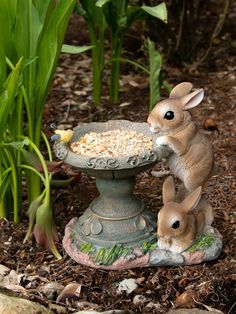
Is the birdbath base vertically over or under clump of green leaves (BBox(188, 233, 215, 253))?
under

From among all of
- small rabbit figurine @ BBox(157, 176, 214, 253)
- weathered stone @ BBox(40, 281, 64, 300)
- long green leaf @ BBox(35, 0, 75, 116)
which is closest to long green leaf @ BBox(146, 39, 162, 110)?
long green leaf @ BBox(35, 0, 75, 116)

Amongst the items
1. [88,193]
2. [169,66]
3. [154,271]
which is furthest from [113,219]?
[169,66]

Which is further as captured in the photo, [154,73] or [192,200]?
[154,73]

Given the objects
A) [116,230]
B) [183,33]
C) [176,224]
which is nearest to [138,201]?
[116,230]

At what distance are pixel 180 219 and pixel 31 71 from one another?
2.23ft

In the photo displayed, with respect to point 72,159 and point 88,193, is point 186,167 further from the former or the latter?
point 88,193

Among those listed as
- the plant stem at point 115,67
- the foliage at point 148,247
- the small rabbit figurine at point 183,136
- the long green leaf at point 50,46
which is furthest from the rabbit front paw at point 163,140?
the plant stem at point 115,67

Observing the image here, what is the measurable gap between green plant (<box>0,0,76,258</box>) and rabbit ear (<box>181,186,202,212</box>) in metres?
0.42

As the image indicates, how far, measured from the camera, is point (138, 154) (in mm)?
2205

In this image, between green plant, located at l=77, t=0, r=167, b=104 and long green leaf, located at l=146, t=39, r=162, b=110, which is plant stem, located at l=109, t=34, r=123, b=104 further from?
long green leaf, located at l=146, t=39, r=162, b=110

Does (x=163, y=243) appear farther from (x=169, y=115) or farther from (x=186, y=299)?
(x=169, y=115)

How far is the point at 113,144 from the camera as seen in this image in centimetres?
235

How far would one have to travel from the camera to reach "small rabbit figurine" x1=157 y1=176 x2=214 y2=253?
7.29ft

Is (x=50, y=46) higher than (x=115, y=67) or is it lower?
higher
